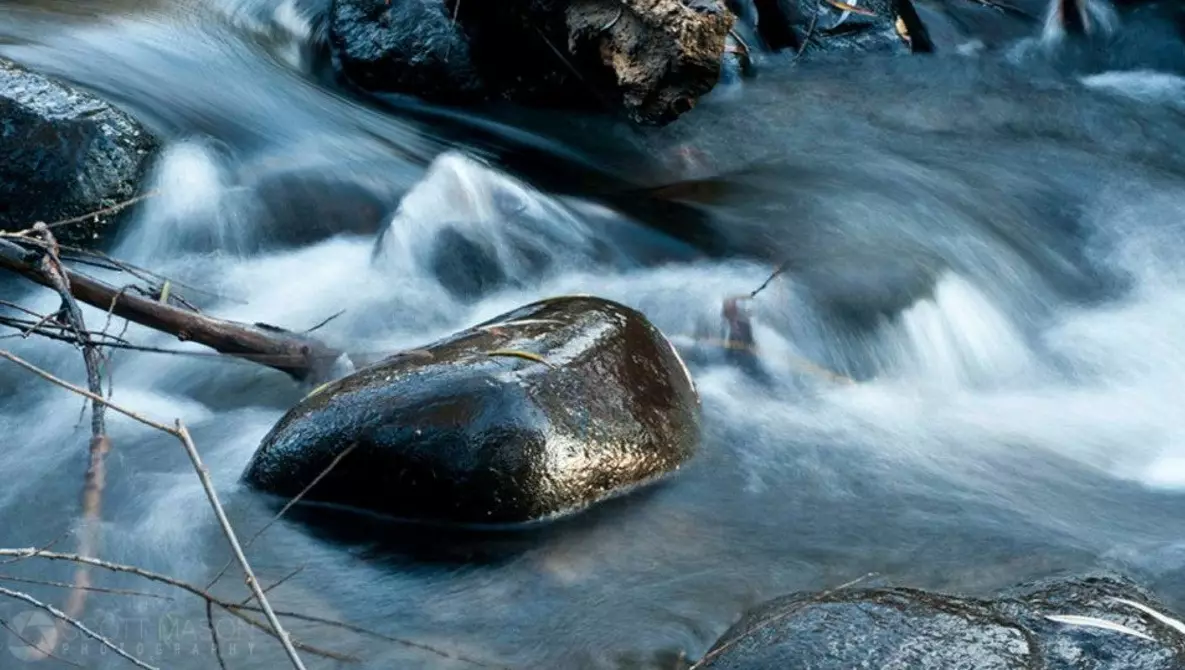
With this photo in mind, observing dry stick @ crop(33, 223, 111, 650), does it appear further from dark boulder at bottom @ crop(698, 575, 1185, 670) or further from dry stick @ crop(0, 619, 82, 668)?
dark boulder at bottom @ crop(698, 575, 1185, 670)

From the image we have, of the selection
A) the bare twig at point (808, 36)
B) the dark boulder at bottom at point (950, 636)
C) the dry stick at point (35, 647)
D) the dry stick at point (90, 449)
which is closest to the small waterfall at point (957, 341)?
the dark boulder at bottom at point (950, 636)

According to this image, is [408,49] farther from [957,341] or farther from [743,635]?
[743,635]

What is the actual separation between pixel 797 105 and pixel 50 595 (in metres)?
5.17

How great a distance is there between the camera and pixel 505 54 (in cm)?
726

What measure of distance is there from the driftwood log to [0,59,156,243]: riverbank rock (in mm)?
1508

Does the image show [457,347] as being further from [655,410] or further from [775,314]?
[775,314]

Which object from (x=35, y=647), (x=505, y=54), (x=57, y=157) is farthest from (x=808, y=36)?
(x=35, y=647)

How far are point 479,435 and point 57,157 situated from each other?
296 centimetres

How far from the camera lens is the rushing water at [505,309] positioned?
3.79 meters

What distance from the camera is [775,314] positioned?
5535mm

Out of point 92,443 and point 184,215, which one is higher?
point 184,215

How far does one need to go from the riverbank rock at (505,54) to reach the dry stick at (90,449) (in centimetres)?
296

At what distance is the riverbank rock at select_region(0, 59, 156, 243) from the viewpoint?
19.1 feet

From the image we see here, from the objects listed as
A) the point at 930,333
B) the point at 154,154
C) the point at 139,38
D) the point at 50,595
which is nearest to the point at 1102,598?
the point at 930,333
